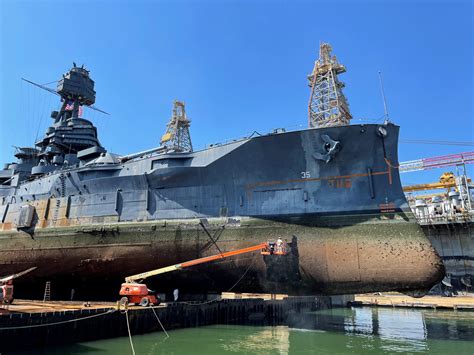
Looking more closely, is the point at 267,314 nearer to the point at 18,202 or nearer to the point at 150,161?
the point at 150,161

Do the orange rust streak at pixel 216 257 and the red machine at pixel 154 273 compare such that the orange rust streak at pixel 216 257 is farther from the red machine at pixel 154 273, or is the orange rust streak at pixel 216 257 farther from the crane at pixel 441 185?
the crane at pixel 441 185

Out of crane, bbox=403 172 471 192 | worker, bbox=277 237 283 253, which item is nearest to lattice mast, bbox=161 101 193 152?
crane, bbox=403 172 471 192

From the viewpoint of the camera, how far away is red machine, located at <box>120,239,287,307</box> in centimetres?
1362

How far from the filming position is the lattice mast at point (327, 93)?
39.9 meters

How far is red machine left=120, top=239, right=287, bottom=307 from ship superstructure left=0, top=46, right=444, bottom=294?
1.58 feet

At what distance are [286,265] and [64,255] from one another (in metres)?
10.8

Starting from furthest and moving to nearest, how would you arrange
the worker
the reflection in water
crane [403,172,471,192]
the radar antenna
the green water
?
crane [403,172,471,192], the radar antenna, the worker, the reflection in water, the green water

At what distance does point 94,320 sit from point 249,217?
23.4 ft

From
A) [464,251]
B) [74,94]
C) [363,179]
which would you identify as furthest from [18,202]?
[464,251]

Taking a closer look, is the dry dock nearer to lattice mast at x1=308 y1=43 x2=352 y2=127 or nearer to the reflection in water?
the reflection in water

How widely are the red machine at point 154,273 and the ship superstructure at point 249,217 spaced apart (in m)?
0.48

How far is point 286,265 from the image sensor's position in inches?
543

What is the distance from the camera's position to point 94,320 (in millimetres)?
13453

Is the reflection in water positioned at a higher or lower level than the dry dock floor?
lower
